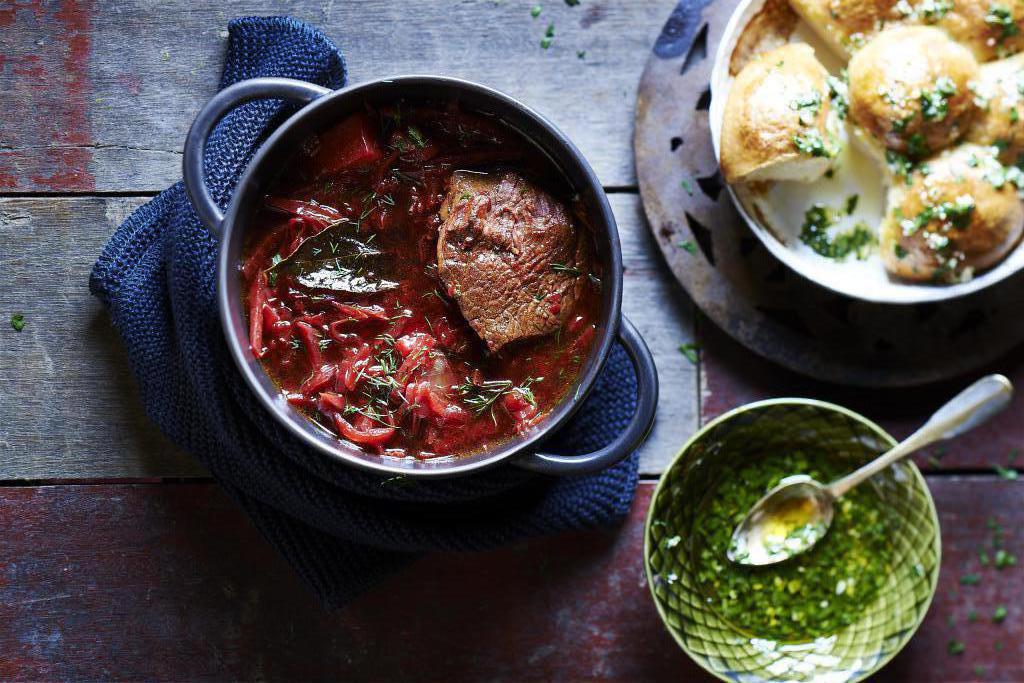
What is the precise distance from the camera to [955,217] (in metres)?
2.14

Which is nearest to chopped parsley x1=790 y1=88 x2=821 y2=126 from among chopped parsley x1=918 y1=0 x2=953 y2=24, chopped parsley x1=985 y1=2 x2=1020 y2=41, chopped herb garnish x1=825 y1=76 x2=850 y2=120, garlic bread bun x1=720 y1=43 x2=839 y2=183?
garlic bread bun x1=720 y1=43 x2=839 y2=183

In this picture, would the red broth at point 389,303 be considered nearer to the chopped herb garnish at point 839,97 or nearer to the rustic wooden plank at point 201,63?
the rustic wooden plank at point 201,63

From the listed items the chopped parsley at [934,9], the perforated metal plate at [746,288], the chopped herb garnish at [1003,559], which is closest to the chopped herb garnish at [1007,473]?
the chopped herb garnish at [1003,559]

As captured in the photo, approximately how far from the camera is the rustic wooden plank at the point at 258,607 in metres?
2.38

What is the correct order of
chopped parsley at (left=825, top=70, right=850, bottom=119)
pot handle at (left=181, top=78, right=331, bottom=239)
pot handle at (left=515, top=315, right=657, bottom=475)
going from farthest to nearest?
chopped parsley at (left=825, top=70, right=850, bottom=119) < pot handle at (left=515, top=315, right=657, bottom=475) < pot handle at (left=181, top=78, right=331, bottom=239)

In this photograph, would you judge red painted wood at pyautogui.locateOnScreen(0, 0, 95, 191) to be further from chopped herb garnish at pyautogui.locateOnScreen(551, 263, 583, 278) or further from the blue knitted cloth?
chopped herb garnish at pyautogui.locateOnScreen(551, 263, 583, 278)

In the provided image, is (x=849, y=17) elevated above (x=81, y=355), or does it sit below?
above

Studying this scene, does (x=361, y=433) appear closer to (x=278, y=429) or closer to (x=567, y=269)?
(x=278, y=429)

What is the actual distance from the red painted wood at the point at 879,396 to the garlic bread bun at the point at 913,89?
23.6 inches

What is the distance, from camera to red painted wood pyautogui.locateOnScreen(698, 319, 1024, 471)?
2383 millimetres

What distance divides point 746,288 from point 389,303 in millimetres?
952

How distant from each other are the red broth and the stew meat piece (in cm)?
3

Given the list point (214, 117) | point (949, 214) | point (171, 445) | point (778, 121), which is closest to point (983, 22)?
point (949, 214)

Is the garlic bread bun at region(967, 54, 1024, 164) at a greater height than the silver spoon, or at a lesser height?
greater
